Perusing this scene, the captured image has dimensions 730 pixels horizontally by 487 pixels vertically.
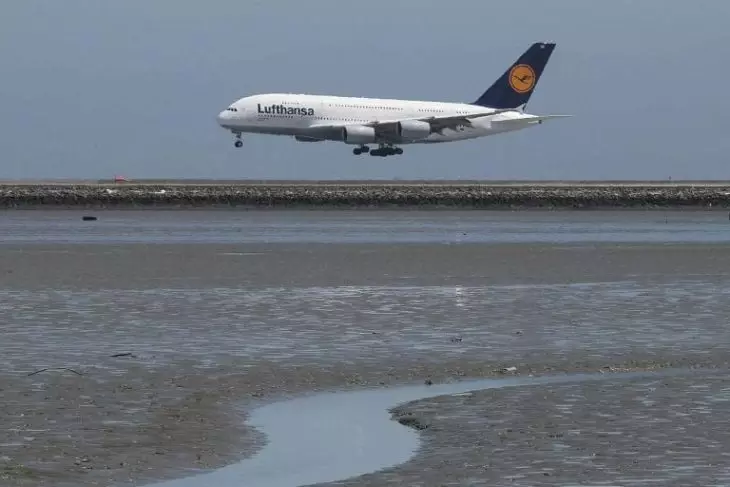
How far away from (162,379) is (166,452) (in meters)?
4.35

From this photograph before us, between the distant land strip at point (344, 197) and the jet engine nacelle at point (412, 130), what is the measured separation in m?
17.3

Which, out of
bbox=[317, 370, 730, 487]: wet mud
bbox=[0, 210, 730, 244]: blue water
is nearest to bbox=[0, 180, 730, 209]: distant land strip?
bbox=[0, 210, 730, 244]: blue water

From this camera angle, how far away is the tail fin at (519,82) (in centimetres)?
11850

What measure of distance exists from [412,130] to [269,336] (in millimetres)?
83121

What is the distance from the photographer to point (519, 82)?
120 meters

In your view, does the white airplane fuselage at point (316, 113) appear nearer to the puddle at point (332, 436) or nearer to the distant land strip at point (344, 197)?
the distant land strip at point (344, 197)

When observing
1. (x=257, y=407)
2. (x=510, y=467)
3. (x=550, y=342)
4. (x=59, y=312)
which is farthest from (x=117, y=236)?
(x=510, y=467)

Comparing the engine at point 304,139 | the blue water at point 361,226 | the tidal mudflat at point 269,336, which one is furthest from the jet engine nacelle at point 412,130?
the tidal mudflat at point 269,336

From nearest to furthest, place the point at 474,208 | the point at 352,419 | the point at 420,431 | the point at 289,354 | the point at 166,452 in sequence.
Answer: the point at 166,452, the point at 420,431, the point at 352,419, the point at 289,354, the point at 474,208

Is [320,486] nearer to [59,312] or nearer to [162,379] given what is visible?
[162,379]

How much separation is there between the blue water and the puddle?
Answer: 30.3 meters

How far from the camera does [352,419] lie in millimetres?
14820

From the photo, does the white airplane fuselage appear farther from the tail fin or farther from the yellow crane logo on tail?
the yellow crane logo on tail

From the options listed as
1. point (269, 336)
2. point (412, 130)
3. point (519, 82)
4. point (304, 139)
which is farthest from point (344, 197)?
point (269, 336)
